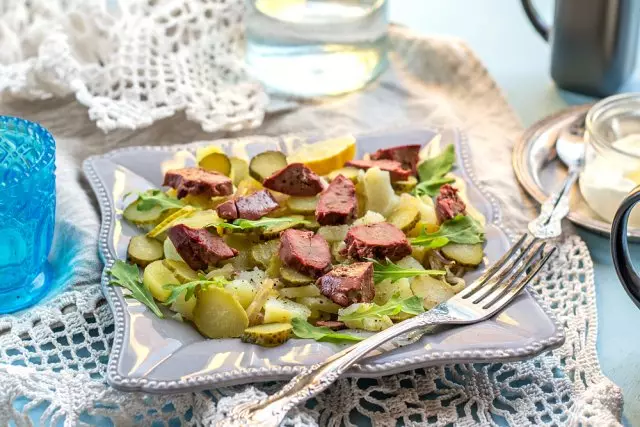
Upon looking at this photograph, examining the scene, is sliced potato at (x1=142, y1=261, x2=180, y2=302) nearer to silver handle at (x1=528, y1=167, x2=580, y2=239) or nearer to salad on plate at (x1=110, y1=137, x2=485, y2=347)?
salad on plate at (x1=110, y1=137, x2=485, y2=347)

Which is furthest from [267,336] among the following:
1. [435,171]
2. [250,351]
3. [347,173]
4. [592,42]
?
[592,42]

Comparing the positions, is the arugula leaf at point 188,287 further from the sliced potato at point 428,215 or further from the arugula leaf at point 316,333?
the sliced potato at point 428,215

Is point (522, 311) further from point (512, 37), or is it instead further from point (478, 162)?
point (512, 37)

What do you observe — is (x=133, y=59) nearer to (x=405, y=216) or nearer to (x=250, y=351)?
(x=405, y=216)

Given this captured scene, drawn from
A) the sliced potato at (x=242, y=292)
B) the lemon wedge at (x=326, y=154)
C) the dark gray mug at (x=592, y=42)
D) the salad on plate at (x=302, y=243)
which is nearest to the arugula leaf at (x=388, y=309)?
the salad on plate at (x=302, y=243)

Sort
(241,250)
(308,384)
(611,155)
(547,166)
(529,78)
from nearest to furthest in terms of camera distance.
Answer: (308,384) < (241,250) < (611,155) < (547,166) < (529,78)

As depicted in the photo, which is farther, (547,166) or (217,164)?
(547,166)

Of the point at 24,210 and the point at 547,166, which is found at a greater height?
the point at 24,210
